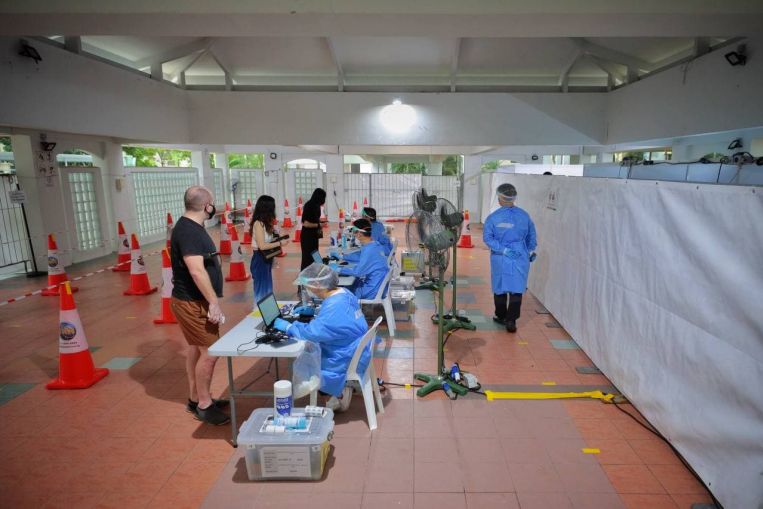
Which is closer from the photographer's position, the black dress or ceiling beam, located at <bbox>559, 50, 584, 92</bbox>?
the black dress

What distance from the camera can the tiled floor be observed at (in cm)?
308

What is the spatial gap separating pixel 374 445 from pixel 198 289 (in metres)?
1.89

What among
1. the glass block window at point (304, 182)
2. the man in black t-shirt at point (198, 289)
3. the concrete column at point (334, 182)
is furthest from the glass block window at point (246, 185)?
the man in black t-shirt at point (198, 289)

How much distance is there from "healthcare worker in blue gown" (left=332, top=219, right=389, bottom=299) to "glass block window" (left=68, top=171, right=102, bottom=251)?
8320 millimetres

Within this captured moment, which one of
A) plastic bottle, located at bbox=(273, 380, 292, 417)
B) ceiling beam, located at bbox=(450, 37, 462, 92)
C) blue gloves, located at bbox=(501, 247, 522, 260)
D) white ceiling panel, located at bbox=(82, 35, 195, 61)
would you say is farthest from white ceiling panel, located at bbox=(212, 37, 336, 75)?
plastic bottle, located at bbox=(273, 380, 292, 417)

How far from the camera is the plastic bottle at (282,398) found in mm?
3191

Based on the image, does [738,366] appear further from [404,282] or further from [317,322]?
[404,282]

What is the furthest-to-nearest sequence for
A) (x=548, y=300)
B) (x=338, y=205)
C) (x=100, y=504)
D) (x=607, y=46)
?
(x=338, y=205) → (x=607, y=46) → (x=548, y=300) → (x=100, y=504)

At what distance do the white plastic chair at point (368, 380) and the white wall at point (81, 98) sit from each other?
692 cm

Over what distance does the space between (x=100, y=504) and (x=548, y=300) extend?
19.5ft

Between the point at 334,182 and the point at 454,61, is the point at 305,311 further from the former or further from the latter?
the point at 334,182

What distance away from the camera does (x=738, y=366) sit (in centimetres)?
274

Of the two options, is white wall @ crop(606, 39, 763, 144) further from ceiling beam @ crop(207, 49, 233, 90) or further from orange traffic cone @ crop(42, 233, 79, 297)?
orange traffic cone @ crop(42, 233, 79, 297)

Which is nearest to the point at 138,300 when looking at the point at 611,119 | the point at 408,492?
the point at 408,492
